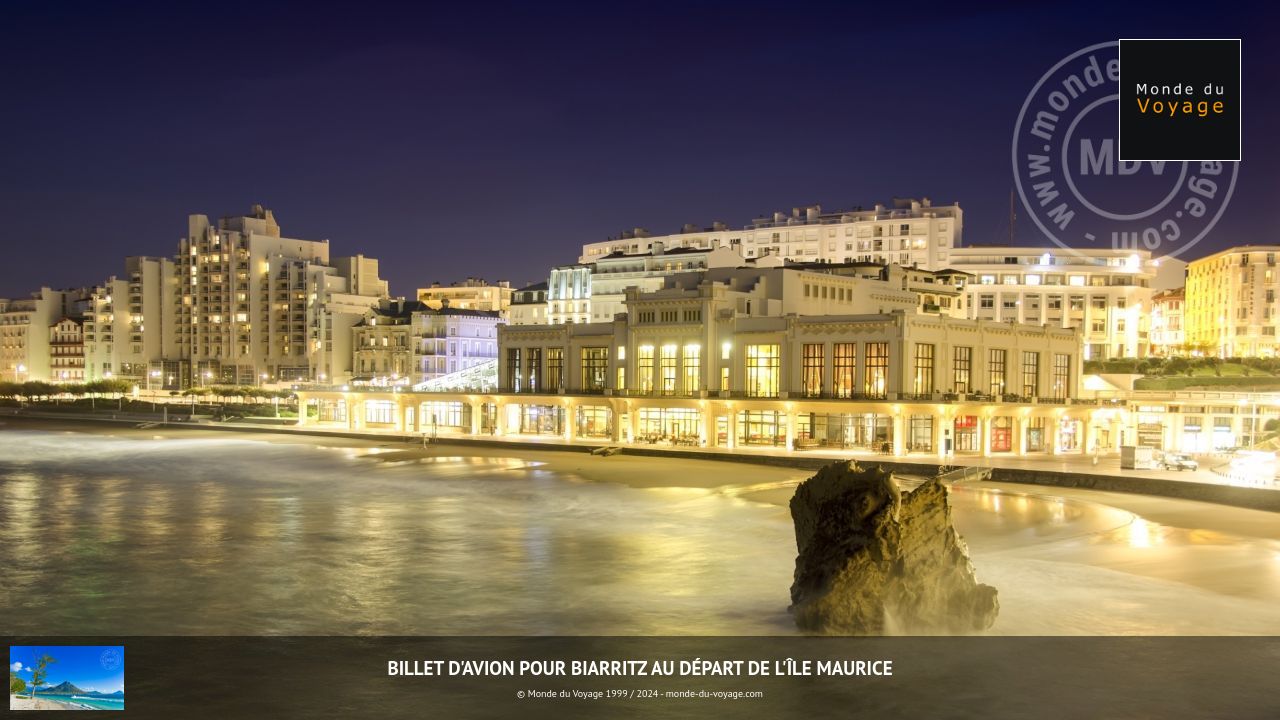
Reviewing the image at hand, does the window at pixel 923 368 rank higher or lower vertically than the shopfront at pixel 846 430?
higher

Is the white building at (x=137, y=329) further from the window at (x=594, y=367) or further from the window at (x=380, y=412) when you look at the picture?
the window at (x=594, y=367)

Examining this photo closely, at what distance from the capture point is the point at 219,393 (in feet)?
435

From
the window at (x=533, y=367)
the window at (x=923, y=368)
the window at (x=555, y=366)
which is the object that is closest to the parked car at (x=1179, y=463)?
the window at (x=923, y=368)

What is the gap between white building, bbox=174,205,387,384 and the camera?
159125 millimetres

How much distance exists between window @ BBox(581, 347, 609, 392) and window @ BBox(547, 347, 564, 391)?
2.78m

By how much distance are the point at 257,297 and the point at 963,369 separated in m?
131

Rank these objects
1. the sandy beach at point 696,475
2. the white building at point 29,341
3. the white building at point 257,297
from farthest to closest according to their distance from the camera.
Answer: the white building at point 29,341
the white building at point 257,297
the sandy beach at point 696,475

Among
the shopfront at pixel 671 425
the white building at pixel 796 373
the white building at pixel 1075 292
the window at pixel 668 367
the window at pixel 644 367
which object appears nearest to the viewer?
the white building at pixel 796 373

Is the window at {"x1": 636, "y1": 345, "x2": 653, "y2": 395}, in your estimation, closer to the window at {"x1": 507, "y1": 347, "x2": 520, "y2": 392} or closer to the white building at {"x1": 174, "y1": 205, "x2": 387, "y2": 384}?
the window at {"x1": 507, "y1": 347, "x2": 520, "y2": 392}

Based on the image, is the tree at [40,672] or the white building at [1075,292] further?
the white building at [1075,292]

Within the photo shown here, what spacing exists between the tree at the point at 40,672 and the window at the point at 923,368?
56294mm

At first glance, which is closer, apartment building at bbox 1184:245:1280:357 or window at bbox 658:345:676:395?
window at bbox 658:345:676:395

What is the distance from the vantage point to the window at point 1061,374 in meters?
75.9

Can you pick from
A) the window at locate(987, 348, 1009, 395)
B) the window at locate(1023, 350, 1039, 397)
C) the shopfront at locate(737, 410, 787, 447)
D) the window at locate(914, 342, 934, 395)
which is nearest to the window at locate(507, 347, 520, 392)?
the shopfront at locate(737, 410, 787, 447)
